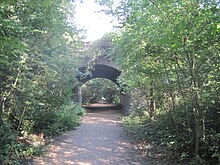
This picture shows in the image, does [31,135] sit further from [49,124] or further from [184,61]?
[184,61]

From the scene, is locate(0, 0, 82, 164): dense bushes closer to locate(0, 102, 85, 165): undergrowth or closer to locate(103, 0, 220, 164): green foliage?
locate(0, 102, 85, 165): undergrowth

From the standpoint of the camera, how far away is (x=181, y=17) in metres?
4.50

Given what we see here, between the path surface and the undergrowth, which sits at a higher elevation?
the undergrowth

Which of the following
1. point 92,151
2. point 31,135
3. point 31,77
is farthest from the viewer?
point 31,135

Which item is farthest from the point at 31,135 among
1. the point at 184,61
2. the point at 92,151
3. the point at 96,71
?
the point at 96,71

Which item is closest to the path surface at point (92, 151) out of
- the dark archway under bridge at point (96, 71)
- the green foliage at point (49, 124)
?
the green foliage at point (49, 124)

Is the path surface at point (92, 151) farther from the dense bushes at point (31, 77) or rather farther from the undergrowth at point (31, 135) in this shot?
the dense bushes at point (31, 77)

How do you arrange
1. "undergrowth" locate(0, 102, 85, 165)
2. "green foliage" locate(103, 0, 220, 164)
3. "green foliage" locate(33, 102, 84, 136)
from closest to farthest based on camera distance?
"green foliage" locate(103, 0, 220, 164) < "undergrowth" locate(0, 102, 85, 165) < "green foliage" locate(33, 102, 84, 136)

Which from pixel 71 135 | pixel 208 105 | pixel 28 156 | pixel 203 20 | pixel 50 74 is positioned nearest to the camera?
pixel 203 20

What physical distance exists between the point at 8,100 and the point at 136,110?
26.4 feet

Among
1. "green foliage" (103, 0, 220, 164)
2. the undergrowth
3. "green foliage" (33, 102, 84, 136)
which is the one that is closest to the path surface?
the undergrowth

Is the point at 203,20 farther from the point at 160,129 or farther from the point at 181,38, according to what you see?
the point at 160,129

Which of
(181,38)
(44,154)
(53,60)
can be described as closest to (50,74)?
(53,60)

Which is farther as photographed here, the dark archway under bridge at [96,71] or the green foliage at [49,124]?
the dark archway under bridge at [96,71]
